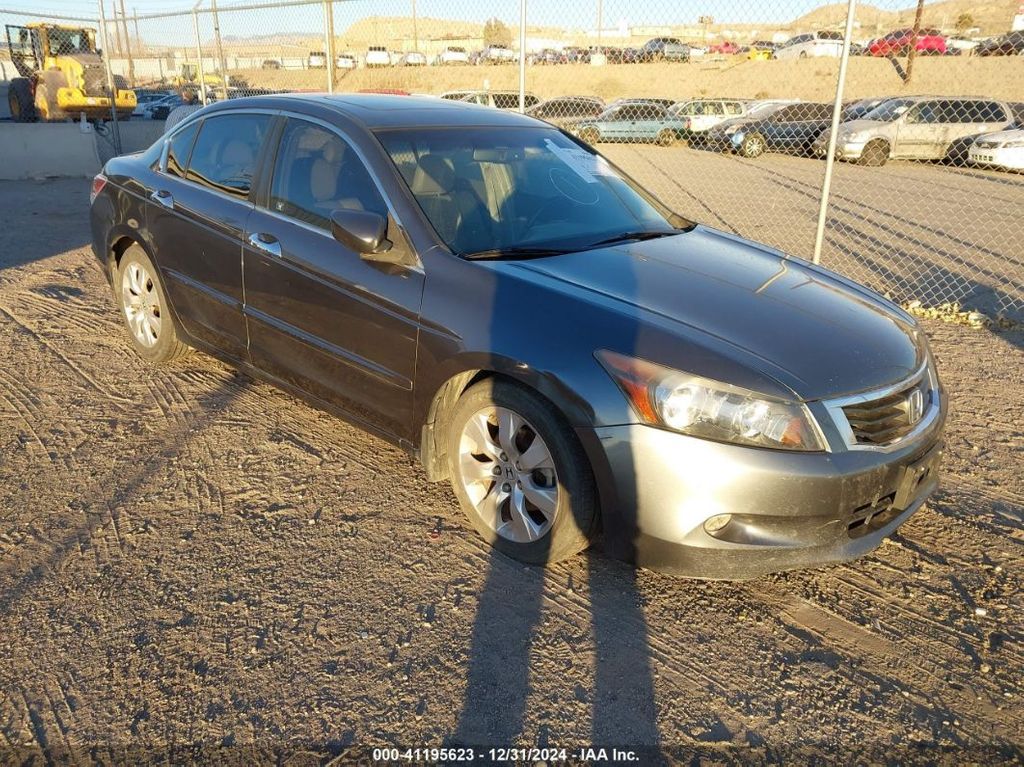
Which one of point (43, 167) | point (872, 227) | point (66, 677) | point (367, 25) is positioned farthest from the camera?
point (43, 167)

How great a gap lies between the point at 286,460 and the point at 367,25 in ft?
33.2

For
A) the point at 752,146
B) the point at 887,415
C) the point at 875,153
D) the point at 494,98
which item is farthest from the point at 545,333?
the point at 752,146

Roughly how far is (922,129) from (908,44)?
1962 mm

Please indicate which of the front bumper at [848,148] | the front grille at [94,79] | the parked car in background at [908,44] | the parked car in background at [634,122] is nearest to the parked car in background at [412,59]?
the parked car in background at [634,122]

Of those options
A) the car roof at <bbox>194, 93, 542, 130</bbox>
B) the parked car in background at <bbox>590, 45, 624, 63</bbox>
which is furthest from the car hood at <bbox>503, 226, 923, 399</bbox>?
the parked car in background at <bbox>590, 45, 624, 63</bbox>

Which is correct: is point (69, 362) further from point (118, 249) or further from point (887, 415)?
point (887, 415)

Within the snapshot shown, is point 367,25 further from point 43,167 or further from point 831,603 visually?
point 831,603

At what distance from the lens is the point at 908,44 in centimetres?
1886

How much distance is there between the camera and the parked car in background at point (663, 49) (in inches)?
561

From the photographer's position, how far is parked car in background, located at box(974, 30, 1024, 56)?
1487cm

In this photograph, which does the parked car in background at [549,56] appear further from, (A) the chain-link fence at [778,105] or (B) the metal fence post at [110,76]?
(B) the metal fence post at [110,76]

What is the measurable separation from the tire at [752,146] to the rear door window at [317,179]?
748 inches

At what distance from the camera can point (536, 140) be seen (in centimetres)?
433

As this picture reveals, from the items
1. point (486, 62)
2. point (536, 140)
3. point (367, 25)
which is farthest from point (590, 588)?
point (486, 62)
